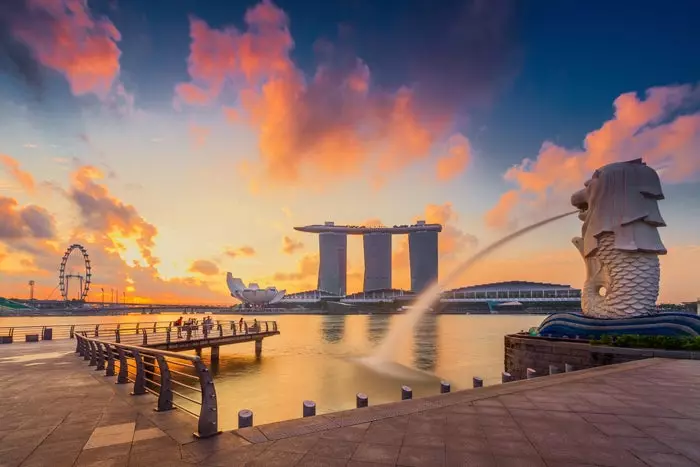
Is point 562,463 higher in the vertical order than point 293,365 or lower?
higher

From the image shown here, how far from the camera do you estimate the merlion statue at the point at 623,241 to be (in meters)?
24.1

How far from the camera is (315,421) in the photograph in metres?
7.16

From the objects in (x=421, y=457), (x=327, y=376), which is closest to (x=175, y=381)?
(x=421, y=457)

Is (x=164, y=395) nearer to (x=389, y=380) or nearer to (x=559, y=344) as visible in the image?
(x=559, y=344)

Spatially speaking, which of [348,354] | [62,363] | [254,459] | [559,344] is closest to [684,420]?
[254,459]

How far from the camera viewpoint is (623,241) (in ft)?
80.8

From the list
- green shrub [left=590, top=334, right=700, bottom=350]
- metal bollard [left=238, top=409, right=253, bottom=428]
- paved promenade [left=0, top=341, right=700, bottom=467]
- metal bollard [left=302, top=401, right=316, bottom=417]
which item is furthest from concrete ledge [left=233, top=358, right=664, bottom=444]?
green shrub [left=590, top=334, right=700, bottom=350]

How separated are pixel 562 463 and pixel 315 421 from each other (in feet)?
12.8

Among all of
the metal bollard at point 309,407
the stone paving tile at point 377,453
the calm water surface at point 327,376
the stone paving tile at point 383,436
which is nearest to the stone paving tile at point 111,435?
the metal bollard at point 309,407

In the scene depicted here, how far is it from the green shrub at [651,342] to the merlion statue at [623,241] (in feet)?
14.0

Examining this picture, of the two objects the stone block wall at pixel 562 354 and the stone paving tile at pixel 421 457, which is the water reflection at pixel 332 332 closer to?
the stone block wall at pixel 562 354

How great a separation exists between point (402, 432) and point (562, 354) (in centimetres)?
1857

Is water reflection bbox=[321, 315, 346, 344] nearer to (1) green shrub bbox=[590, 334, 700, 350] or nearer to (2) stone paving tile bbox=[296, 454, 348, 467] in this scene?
(1) green shrub bbox=[590, 334, 700, 350]

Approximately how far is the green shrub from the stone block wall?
731 millimetres
